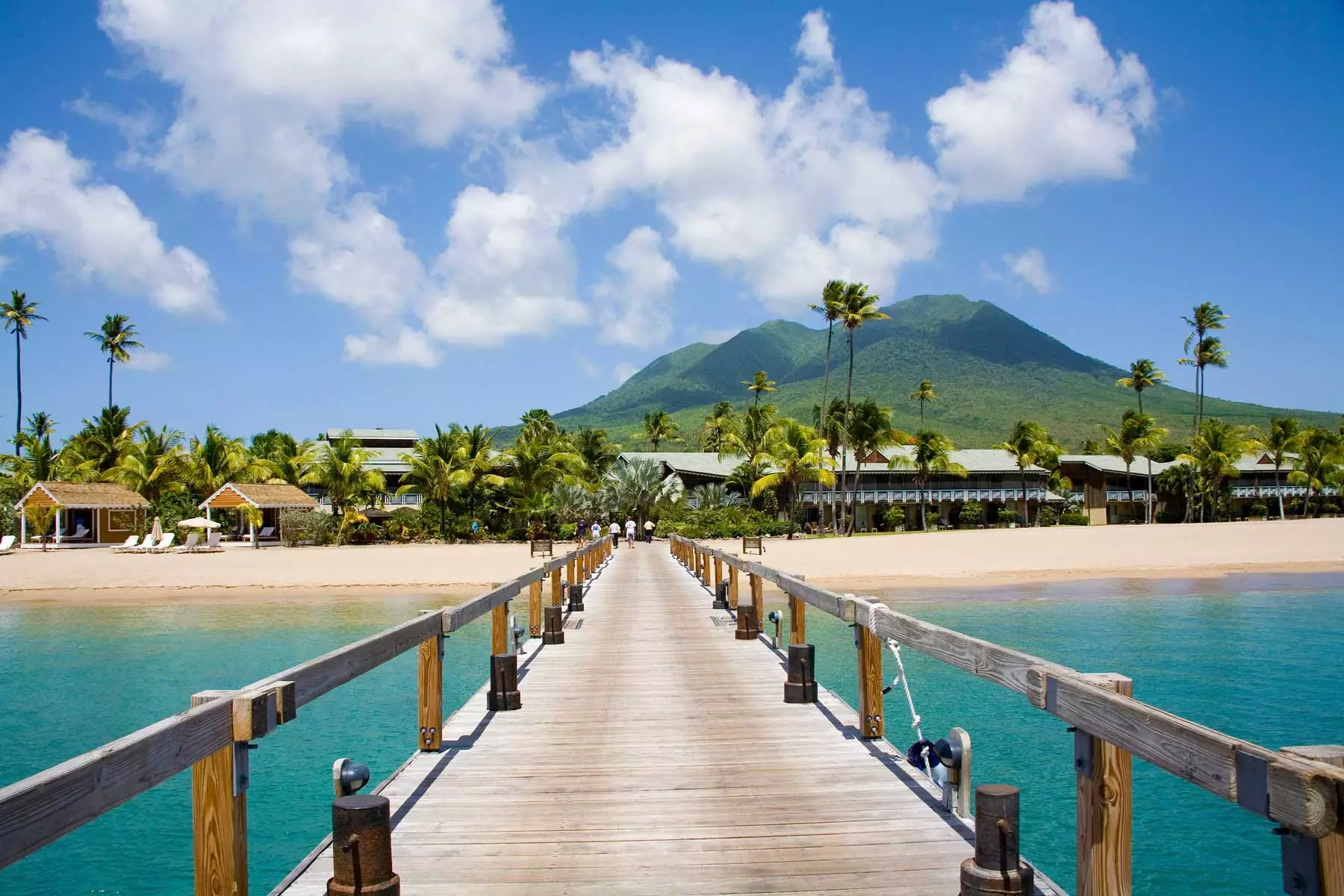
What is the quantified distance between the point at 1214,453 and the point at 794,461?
36723 mm

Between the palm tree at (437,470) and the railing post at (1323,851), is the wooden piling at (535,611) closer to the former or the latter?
the railing post at (1323,851)

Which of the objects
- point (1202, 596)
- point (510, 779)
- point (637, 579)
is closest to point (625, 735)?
point (510, 779)

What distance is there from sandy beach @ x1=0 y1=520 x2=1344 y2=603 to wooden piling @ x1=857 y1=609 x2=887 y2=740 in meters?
20.2

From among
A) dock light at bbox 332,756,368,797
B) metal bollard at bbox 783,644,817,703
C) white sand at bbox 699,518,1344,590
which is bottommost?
white sand at bbox 699,518,1344,590

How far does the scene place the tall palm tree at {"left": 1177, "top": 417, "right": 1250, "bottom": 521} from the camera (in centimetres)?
6950

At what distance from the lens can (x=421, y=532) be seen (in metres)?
50.8

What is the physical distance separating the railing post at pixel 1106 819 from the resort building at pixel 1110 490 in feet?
254

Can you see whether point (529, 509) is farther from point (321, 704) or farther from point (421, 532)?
point (321, 704)

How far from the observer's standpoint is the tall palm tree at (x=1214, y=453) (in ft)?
228

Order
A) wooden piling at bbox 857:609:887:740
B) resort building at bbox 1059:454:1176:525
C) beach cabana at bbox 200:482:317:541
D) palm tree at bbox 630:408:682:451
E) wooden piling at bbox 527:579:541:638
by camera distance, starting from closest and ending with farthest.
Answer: wooden piling at bbox 857:609:887:740
wooden piling at bbox 527:579:541:638
beach cabana at bbox 200:482:317:541
resort building at bbox 1059:454:1176:525
palm tree at bbox 630:408:682:451

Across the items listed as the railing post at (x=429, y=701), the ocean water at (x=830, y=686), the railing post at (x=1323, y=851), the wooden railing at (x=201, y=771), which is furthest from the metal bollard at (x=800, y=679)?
the railing post at (x=1323, y=851)

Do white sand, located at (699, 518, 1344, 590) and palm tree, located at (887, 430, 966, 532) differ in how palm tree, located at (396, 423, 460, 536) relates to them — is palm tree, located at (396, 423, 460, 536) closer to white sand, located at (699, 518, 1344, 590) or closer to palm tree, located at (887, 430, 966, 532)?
white sand, located at (699, 518, 1344, 590)

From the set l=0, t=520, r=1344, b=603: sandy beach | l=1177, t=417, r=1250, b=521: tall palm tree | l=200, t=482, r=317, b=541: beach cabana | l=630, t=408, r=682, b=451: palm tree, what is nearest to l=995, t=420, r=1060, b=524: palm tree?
l=1177, t=417, r=1250, b=521: tall palm tree

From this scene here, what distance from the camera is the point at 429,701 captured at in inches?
256
